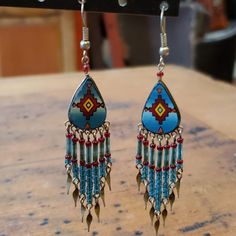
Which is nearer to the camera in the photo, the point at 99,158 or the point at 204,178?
the point at 99,158

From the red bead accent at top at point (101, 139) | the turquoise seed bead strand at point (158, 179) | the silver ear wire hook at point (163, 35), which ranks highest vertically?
the silver ear wire hook at point (163, 35)

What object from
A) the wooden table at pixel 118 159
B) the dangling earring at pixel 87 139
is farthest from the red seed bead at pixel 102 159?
the wooden table at pixel 118 159

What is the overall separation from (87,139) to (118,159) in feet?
0.99

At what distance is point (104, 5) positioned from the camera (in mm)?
522

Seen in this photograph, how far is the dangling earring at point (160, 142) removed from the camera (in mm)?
521

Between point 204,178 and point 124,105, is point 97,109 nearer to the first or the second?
point 204,178

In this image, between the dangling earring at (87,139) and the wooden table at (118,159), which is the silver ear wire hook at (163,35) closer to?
the dangling earring at (87,139)

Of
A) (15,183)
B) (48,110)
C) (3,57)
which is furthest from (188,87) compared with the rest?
(3,57)

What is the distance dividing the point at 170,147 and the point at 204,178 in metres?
0.24

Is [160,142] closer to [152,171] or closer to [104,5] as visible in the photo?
[152,171]

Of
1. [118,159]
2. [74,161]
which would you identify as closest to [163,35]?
[74,161]

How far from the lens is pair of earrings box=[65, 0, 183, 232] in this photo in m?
0.52

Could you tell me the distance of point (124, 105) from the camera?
1.11 metres

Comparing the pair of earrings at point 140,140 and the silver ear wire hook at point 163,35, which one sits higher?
the silver ear wire hook at point 163,35
